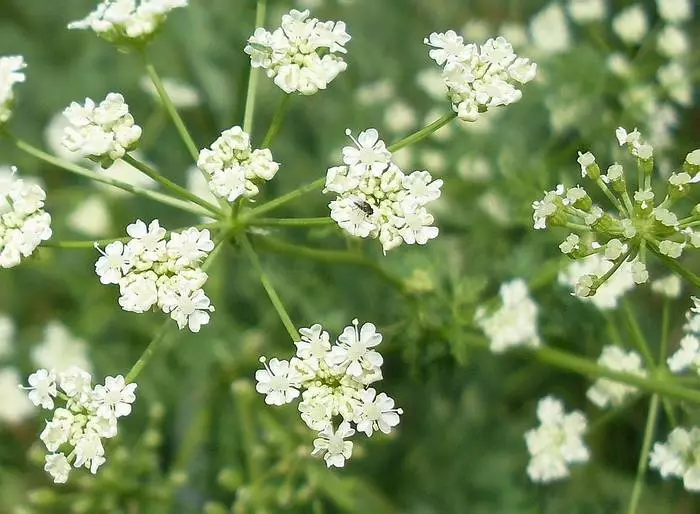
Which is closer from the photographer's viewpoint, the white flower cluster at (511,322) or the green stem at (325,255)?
the green stem at (325,255)

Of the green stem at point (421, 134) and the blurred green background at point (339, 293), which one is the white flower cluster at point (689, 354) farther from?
the green stem at point (421, 134)

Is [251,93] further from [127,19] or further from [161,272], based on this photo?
[161,272]

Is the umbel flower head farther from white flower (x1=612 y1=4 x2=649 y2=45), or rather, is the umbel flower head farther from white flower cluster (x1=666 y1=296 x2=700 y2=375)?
white flower (x1=612 y1=4 x2=649 y2=45)

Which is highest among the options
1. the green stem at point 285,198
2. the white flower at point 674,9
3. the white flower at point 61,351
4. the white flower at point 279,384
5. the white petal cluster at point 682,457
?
the white flower at point 674,9

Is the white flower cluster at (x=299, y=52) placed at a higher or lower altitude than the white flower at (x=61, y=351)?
lower

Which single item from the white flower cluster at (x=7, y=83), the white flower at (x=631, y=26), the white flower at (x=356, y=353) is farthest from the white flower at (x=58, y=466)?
the white flower at (x=631, y=26)

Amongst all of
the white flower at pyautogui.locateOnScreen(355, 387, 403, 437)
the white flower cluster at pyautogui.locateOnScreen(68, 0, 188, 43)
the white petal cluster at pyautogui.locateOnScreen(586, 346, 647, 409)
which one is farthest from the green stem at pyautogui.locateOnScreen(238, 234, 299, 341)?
the white petal cluster at pyautogui.locateOnScreen(586, 346, 647, 409)

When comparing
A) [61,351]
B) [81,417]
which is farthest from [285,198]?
→ [61,351]
